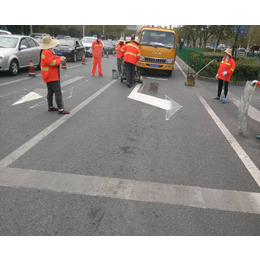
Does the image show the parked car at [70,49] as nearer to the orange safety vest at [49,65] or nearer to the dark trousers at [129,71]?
the dark trousers at [129,71]

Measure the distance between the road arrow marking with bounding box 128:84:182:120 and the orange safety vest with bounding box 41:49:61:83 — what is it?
9.74 ft

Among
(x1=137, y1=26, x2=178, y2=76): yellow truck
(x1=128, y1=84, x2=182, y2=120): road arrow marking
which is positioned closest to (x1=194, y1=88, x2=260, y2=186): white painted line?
(x1=128, y1=84, x2=182, y2=120): road arrow marking

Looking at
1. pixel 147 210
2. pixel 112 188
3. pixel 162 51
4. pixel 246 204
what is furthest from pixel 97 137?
pixel 162 51

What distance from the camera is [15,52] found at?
12078mm

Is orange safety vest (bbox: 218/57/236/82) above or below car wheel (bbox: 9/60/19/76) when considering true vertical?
above

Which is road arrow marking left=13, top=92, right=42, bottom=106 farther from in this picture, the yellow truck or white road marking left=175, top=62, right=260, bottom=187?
the yellow truck

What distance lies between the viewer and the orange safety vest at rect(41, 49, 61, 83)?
248 inches

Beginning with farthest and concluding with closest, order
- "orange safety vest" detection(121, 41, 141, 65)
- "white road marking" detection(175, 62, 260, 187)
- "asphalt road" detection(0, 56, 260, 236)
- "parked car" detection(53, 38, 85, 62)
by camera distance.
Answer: "parked car" detection(53, 38, 85, 62) → "orange safety vest" detection(121, 41, 141, 65) → "white road marking" detection(175, 62, 260, 187) → "asphalt road" detection(0, 56, 260, 236)

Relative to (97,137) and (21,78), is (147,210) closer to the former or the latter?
(97,137)

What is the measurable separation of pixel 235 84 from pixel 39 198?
42.5ft

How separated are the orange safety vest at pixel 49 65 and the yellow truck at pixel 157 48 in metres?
8.60

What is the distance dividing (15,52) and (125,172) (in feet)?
33.2

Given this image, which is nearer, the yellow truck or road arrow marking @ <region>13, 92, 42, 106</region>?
road arrow marking @ <region>13, 92, 42, 106</region>

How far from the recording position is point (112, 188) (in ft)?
12.1
